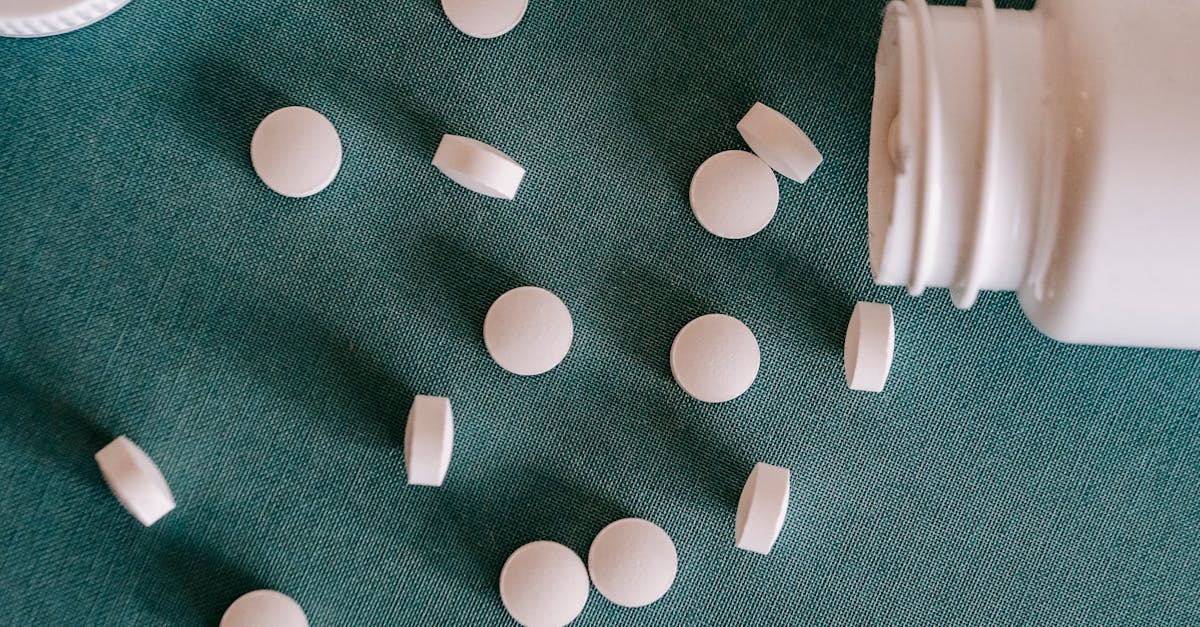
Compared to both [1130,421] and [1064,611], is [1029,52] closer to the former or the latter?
[1130,421]

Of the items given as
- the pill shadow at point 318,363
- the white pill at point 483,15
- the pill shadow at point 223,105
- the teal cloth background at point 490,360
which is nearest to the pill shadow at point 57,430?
the teal cloth background at point 490,360

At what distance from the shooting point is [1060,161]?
0.70m

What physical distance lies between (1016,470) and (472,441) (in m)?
0.52

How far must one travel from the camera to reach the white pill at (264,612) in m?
→ 0.86

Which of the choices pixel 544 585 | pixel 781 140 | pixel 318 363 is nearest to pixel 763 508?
pixel 544 585

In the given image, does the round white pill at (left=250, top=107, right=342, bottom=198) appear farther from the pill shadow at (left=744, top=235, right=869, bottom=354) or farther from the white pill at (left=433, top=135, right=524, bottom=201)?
the pill shadow at (left=744, top=235, right=869, bottom=354)

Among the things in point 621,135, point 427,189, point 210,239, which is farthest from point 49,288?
point 621,135

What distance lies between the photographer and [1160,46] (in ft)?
2.22

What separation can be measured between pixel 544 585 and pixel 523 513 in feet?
0.24

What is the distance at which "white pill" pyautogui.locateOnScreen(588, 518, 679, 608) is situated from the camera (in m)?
0.87

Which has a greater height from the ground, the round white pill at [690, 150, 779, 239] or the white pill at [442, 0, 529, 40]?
the white pill at [442, 0, 529, 40]

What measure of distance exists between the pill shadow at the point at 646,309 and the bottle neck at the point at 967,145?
22 centimetres

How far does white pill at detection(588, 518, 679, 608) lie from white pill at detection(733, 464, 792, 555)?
0.07 m

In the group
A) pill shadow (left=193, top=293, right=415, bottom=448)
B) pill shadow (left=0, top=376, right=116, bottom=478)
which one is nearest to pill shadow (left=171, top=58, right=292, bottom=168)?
pill shadow (left=193, top=293, right=415, bottom=448)
